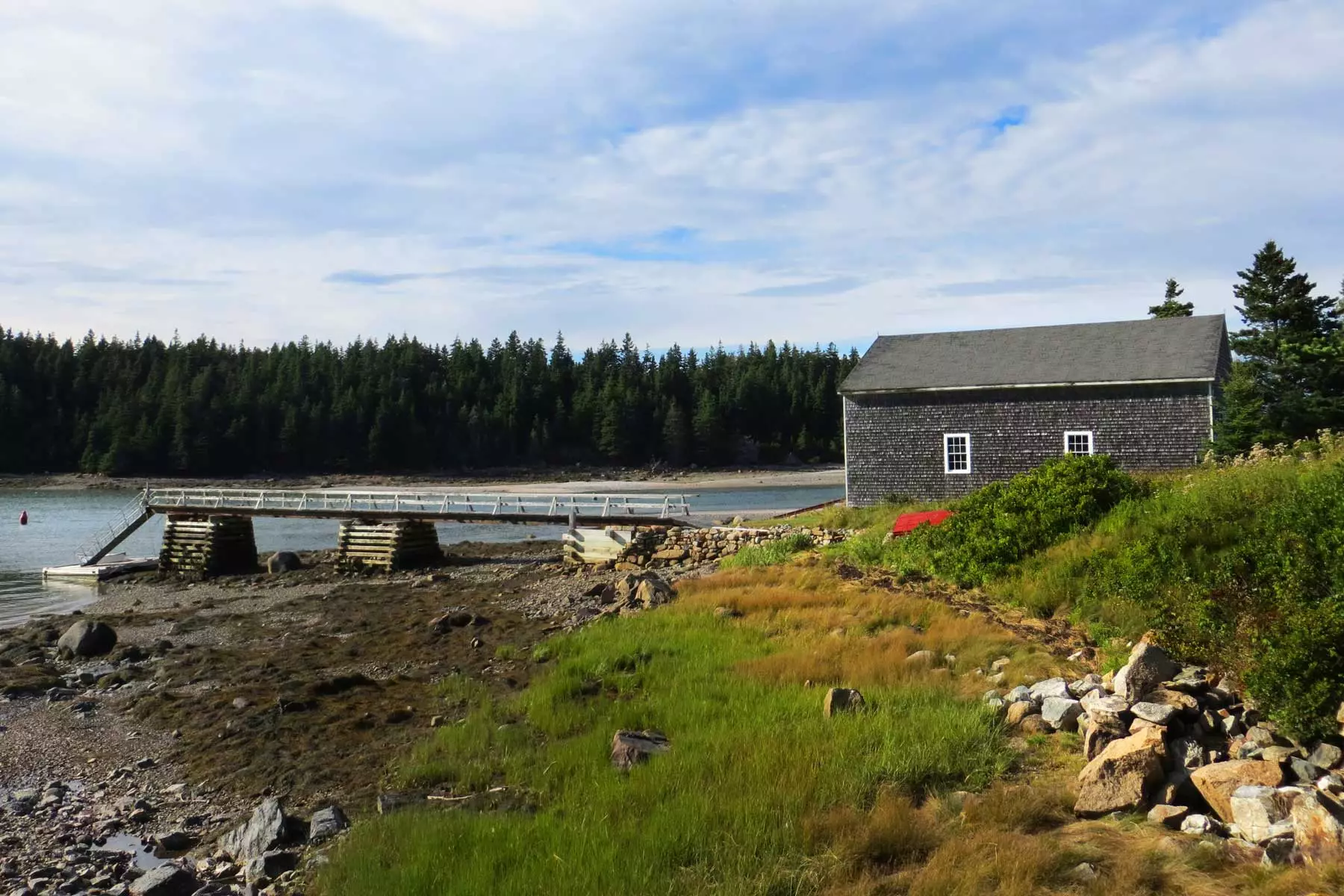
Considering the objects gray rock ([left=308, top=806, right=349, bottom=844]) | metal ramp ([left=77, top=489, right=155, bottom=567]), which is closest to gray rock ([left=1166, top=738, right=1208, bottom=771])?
gray rock ([left=308, top=806, right=349, bottom=844])

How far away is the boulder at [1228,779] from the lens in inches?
229

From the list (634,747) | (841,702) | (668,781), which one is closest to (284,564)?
(634,747)

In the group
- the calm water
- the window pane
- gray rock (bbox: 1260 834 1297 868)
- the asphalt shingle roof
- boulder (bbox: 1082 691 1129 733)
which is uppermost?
the asphalt shingle roof

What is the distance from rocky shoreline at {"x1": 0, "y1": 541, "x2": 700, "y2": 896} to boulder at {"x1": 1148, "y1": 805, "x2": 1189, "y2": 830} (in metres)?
6.10

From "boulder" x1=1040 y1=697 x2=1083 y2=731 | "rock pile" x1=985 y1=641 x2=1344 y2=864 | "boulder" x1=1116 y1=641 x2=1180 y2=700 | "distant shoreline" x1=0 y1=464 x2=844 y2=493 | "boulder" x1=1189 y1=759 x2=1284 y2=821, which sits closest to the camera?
"rock pile" x1=985 y1=641 x2=1344 y2=864

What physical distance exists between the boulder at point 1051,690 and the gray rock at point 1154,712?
961 millimetres

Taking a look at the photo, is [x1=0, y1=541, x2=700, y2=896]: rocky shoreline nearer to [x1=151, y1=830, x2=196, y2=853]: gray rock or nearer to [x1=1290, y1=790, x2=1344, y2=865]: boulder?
[x1=151, y1=830, x2=196, y2=853]: gray rock

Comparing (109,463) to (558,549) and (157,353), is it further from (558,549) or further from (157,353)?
(558,549)

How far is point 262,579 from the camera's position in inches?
1239

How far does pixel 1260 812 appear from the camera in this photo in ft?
17.9

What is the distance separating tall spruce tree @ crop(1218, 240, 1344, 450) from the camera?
857 inches

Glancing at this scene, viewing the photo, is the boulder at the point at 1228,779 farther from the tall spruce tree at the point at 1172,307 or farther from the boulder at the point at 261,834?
the tall spruce tree at the point at 1172,307

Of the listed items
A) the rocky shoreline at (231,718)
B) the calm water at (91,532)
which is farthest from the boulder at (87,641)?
the calm water at (91,532)

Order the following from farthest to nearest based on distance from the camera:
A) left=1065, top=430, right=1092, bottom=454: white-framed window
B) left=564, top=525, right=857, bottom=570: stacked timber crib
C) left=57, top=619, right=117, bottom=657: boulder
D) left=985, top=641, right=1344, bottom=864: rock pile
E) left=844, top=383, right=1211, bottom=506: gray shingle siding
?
left=1065, top=430, right=1092, bottom=454: white-framed window < left=844, top=383, right=1211, bottom=506: gray shingle siding < left=564, top=525, right=857, bottom=570: stacked timber crib < left=57, top=619, right=117, bottom=657: boulder < left=985, top=641, right=1344, bottom=864: rock pile
